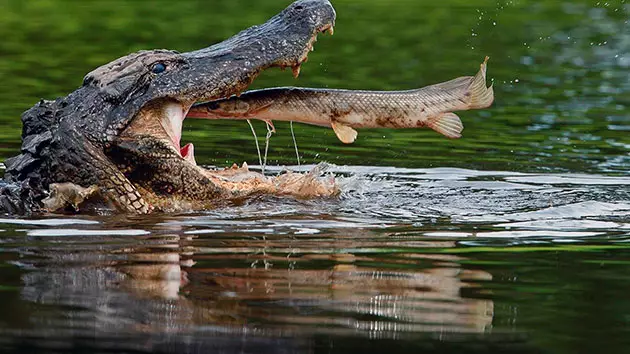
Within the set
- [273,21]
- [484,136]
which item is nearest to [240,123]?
[484,136]

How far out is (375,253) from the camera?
22.9ft

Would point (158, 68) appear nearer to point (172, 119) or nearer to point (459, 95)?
point (172, 119)

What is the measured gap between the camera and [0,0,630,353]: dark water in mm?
5297

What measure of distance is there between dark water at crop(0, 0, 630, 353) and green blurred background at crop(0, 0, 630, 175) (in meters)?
0.06

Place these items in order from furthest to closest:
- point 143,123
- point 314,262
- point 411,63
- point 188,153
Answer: point 411,63
point 188,153
point 143,123
point 314,262

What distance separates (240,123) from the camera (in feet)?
44.1

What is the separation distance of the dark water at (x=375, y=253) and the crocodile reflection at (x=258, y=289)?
0.02 m

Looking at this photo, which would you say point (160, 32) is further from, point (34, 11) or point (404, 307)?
point (404, 307)

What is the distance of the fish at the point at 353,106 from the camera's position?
8.59 metres

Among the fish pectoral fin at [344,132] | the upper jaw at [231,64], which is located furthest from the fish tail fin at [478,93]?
the upper jaw at [231,64]

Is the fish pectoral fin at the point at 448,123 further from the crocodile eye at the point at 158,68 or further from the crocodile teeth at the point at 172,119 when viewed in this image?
the crocodile eye at the point at 158,68

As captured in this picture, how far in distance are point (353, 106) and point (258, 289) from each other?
9.49 ft

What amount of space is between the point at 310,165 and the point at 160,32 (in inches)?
404

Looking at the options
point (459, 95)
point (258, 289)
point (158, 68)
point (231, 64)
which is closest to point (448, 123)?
point (459, 95)
